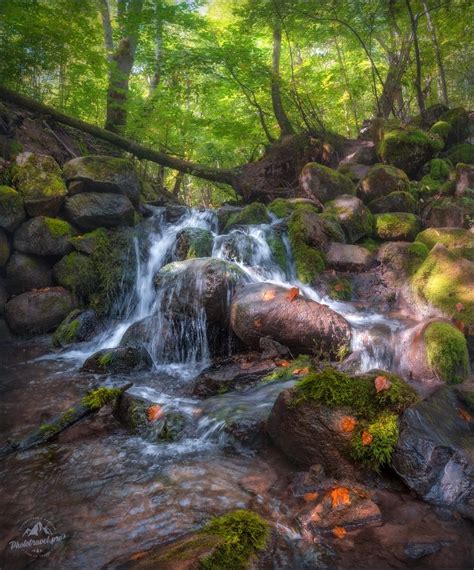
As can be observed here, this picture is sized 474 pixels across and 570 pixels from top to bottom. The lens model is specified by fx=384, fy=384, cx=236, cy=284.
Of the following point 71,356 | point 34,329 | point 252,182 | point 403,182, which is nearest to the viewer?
point 71,356

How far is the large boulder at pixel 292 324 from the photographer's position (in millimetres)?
5836

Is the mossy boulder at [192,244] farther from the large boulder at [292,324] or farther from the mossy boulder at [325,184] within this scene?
the mossy boulder at [325,184]

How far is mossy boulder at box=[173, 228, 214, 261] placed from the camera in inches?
353

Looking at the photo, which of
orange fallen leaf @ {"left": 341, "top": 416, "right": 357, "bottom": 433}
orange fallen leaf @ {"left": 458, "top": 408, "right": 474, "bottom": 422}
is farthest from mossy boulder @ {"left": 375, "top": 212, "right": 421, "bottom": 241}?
orange fallen leaf @ {"left": 341, "top": 416, "right": 357, "bottom": 433}

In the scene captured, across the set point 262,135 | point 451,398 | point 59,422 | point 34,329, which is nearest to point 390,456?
point 451,398

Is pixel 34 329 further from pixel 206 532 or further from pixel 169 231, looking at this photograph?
pixel 206 532

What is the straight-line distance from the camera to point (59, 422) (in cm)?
404

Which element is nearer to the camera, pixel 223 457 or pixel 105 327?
pixel 223 457

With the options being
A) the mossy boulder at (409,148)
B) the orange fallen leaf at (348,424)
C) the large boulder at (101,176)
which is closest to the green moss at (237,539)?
the orange fallen leaf at (348,424)

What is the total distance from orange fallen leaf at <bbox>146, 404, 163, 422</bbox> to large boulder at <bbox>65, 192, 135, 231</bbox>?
6.13m

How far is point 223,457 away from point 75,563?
1.51 meters

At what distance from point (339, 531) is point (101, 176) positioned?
29.7ft

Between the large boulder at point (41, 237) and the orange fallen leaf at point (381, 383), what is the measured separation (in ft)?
24.8

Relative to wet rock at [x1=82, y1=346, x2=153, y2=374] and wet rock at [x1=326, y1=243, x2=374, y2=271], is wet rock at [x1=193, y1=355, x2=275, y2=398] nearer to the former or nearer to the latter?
wet rock at [x1=82, y1=346, x2=153, y2=374]
